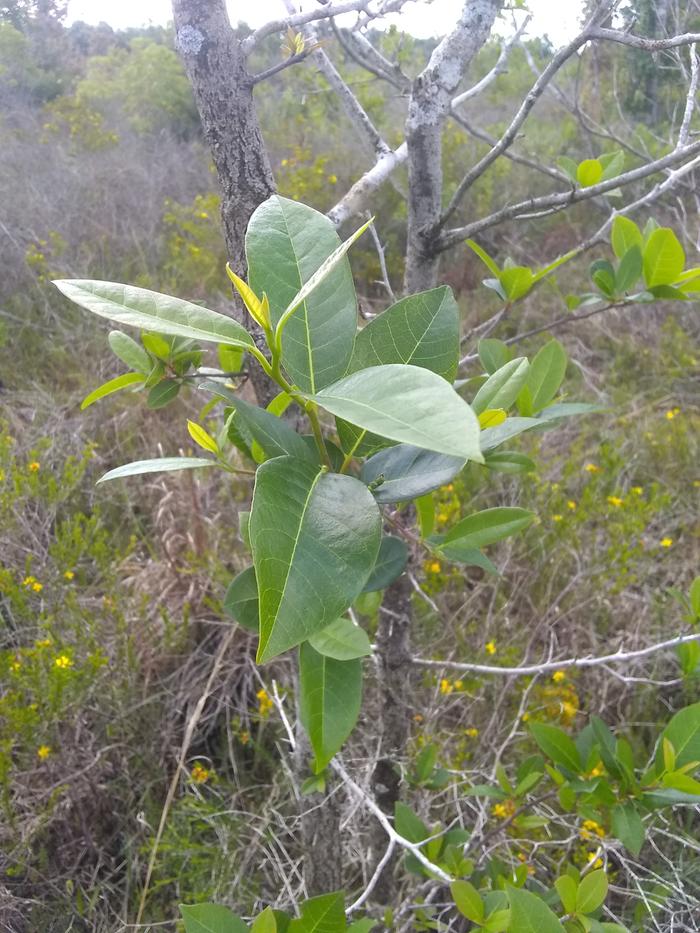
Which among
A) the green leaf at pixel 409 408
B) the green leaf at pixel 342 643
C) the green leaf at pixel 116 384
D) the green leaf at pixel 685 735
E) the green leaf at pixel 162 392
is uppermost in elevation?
the green leaf at pixel 409 408

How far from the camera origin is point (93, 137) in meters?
5.25

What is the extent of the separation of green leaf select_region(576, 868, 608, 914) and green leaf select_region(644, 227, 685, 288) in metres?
0.64

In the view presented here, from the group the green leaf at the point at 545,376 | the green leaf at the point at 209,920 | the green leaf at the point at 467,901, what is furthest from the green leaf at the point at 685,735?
the green leaf at the point at 209,920

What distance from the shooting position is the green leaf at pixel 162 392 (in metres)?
0.60

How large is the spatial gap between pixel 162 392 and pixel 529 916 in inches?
21.6

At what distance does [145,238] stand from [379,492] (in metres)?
4.34

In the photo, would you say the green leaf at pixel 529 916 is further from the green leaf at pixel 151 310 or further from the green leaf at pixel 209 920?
the green leaf at pixel 151 310

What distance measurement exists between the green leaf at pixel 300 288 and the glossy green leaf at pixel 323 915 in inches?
18.4

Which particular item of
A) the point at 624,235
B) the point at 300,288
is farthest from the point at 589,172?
the point at 300,288

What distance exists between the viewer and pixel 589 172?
0.75m

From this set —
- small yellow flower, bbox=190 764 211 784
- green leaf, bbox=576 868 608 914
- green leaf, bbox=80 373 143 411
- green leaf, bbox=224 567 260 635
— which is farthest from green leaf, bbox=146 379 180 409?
small yellow flower, bbox=190 764 211 784

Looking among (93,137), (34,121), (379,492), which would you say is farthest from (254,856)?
(34,121)

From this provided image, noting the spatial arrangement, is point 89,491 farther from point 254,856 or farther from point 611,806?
point 611,806

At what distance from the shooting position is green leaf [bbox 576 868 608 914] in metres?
0.65
